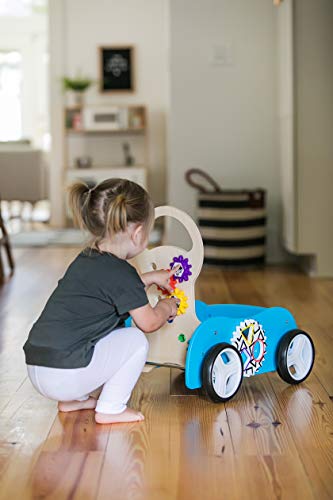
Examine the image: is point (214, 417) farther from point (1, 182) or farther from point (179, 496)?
point (1, 182)

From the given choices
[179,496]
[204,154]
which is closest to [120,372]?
[179,496]

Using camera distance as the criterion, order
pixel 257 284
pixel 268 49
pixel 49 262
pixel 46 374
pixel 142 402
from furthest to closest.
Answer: pixel 49 262 → pixel 268 49 → pixel 257 284 → pixel 142 402 → pixel 46 374

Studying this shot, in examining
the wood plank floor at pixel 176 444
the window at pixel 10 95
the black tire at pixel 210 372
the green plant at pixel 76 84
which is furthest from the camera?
the window at pixel 10 95

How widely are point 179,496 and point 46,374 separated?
23.4 inches

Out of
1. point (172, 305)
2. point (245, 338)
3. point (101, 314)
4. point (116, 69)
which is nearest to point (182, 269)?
point (172, 305)

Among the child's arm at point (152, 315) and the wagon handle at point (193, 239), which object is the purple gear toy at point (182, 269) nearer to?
the wagon handle at point (193, 239)

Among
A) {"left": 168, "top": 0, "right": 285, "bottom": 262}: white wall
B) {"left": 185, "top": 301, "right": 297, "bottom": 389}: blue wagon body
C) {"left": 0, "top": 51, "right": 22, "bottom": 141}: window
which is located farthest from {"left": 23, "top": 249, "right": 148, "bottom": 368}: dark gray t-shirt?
{"left": 0, "top": 51, "right": 22, "bottom": 141}: window

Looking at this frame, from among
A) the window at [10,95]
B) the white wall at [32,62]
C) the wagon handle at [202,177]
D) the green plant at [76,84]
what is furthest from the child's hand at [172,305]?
the window at [10,95]

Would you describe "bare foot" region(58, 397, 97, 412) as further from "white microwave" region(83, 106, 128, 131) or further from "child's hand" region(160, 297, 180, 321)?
"white microwave" region(83, 106, 128, 131)

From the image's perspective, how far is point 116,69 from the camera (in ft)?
28.5

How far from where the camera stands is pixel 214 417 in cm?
213

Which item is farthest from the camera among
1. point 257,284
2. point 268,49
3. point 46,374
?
point 268,49

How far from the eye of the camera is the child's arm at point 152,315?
6.88 feet

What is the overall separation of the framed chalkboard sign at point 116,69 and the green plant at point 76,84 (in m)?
0.31
